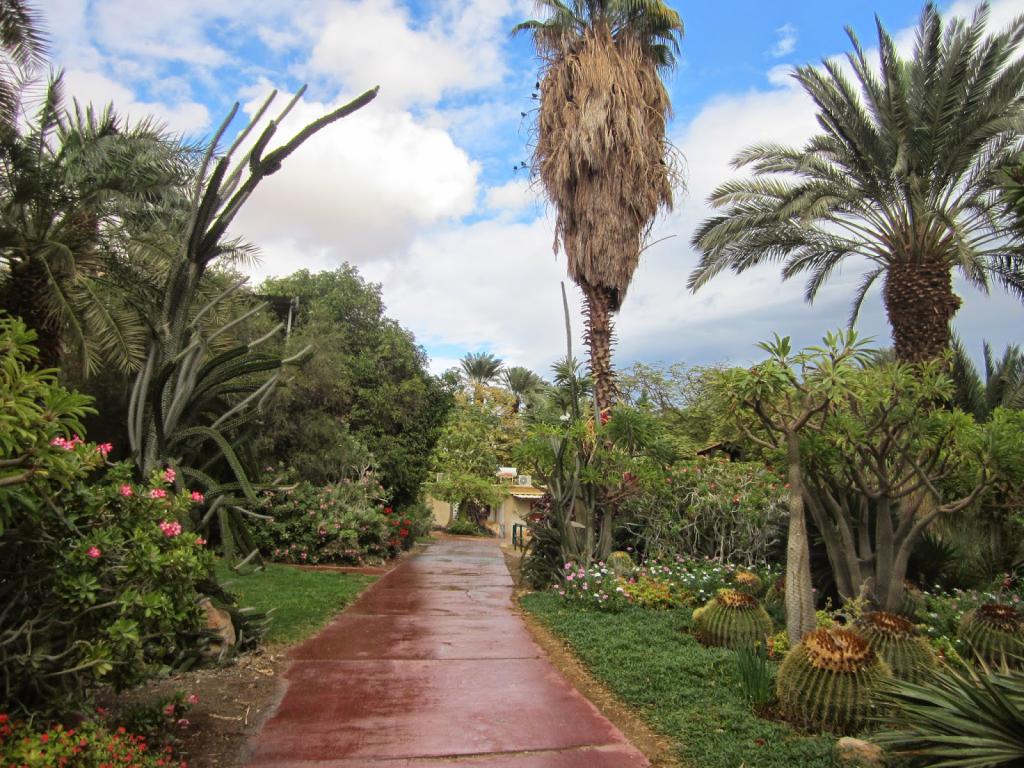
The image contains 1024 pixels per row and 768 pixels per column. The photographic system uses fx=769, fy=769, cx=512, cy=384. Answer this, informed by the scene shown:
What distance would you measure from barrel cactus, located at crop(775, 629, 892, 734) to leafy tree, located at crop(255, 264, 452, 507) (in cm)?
1242

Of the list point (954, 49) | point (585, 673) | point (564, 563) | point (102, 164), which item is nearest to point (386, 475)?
point (564, 563)

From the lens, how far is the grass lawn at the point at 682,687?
15.3 ft

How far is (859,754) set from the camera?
4.30m

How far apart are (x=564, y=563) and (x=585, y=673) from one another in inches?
→ 194

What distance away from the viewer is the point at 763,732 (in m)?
4.96

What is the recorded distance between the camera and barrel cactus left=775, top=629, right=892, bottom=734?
500 centimetres

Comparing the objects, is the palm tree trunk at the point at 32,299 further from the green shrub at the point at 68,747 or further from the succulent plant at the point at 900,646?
the succulent plant at the point at 900,646

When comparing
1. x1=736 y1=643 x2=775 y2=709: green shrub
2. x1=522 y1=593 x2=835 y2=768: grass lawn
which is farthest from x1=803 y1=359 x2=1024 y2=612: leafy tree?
x1=736 y1=643 x2=775 y2=709: green shrub

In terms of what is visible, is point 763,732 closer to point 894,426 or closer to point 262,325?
point 894,426

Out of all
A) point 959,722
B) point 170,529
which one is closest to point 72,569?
point 170,529

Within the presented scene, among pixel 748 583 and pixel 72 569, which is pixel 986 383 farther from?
pixel 72 569

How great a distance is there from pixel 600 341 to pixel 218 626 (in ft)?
31.2

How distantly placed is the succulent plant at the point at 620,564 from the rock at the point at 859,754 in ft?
21.4

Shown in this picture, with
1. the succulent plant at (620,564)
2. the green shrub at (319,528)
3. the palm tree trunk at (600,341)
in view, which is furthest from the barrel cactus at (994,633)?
the green shrub at (319,528)
